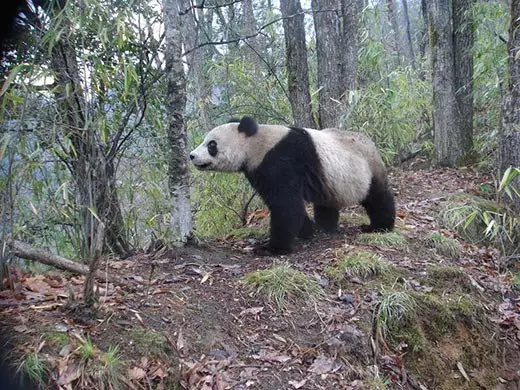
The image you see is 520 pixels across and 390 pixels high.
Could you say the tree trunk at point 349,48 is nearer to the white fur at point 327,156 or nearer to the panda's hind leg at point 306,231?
the white fur at point 327,156

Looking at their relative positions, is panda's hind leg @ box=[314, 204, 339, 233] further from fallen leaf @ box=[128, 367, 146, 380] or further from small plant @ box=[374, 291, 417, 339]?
fallen leaf @ box=[128, 367, 146, 380]

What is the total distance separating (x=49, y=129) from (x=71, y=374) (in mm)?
1723

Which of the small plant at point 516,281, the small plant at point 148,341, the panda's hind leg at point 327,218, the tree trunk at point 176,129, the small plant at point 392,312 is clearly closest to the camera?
the small plant at point 148,341

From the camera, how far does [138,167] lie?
527 centimetres

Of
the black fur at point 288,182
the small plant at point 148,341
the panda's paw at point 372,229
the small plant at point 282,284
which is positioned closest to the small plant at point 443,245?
the panda's paw at point 372,229

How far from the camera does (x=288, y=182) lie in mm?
5949

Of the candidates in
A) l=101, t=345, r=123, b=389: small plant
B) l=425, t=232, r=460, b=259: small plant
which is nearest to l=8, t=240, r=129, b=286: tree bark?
l=101, t=345, r=123, b=389: small plant

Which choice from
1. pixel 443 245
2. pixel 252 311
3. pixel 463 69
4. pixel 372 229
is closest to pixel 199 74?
pixel 463 69

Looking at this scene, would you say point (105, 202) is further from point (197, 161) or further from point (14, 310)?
point (197, 161)

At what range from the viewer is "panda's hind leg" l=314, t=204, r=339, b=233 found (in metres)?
6.85

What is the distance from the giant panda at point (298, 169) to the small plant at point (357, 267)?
82 cm

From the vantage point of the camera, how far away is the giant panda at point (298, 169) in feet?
19.5

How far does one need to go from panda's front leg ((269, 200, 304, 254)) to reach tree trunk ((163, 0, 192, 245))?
1004mm

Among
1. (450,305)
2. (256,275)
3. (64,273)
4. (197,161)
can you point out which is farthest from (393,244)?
(64,273)
